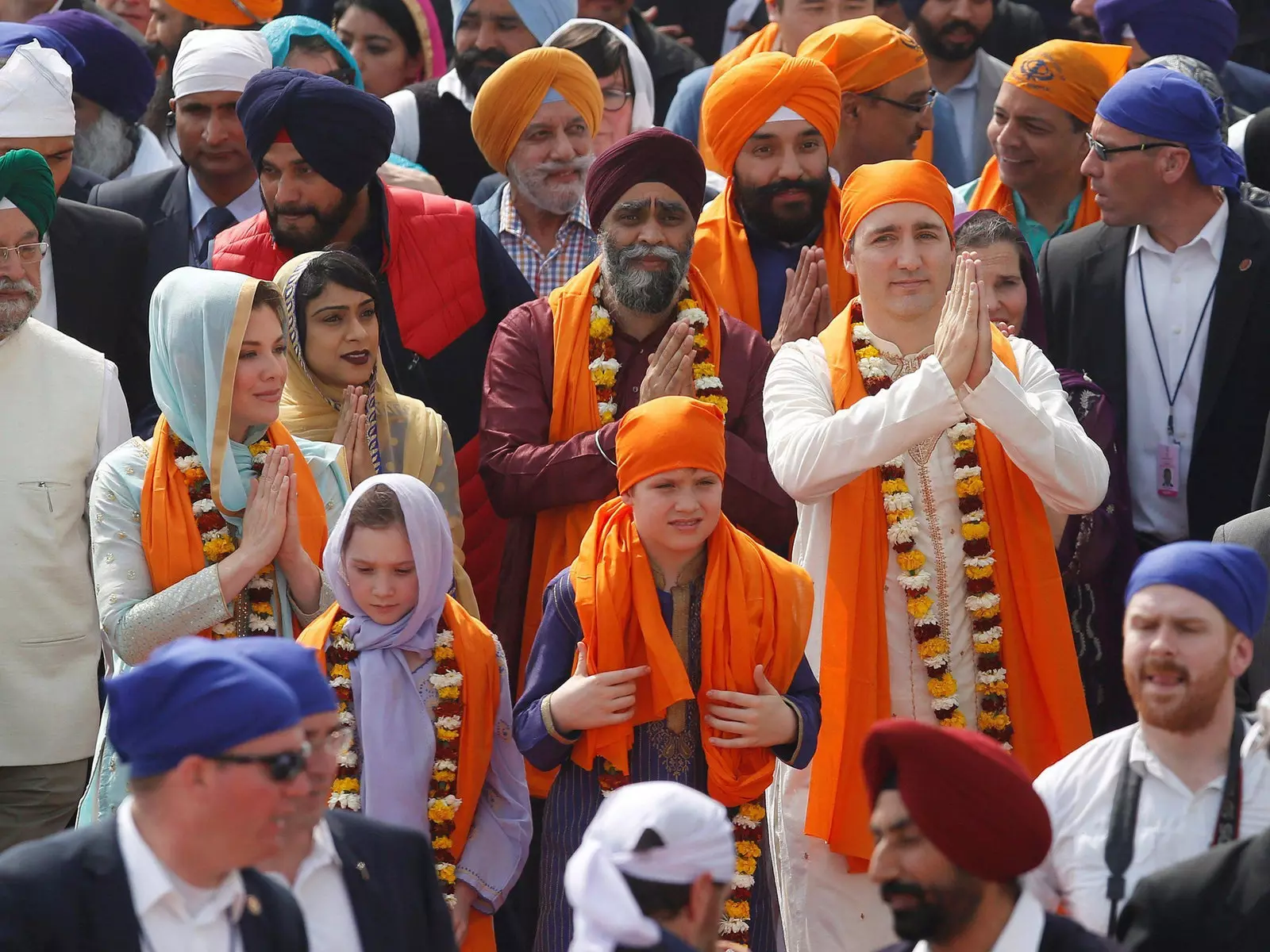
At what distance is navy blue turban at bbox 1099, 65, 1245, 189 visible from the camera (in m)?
7.09

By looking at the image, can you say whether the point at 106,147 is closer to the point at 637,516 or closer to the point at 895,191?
the point at 895,191

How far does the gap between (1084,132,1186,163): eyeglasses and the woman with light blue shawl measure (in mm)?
2792

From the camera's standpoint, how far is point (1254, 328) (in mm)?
6973

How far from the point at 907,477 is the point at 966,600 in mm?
367

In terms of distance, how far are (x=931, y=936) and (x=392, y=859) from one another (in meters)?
1.06

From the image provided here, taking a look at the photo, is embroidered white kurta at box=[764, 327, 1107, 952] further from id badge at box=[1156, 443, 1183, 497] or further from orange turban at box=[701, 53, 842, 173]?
orange turban at box=[701, 53, 842, 173]

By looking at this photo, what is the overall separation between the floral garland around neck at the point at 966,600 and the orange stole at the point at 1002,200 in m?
2.10

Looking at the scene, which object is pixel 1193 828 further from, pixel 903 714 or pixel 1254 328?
pixel 1254 328

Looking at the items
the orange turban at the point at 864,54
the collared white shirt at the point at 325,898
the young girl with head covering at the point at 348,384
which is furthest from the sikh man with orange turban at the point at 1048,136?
the collared white shirt at the point at 325,898

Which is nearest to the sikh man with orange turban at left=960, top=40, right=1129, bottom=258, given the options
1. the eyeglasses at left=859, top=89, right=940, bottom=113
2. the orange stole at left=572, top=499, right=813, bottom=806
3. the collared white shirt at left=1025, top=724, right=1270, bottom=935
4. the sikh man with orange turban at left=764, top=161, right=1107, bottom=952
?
the eyeglasses at left=859, top=89, right=940, bottom=113

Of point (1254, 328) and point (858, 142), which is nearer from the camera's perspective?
point (1254, 328)

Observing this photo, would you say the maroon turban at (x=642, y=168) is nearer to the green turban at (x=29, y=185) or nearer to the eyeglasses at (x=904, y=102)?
the eyeglasses at (x=904, y=102)

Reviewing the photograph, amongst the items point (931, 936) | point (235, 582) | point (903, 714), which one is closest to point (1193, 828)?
point (931, 936)

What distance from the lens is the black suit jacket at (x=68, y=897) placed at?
12.8ft
